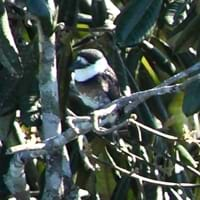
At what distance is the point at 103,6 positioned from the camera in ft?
7.62

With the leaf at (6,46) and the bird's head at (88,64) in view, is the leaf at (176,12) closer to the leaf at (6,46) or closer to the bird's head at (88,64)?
the bird's head at (88,64)

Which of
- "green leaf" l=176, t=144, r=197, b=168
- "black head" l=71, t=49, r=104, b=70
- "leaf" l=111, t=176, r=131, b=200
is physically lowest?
"leaf" l=111, t=176, r=131, b=200

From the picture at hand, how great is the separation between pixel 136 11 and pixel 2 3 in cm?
30

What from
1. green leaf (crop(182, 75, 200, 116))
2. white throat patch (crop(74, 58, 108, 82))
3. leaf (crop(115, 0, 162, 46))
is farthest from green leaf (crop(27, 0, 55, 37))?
white throat patch (crop(74, 58, 108, 82))

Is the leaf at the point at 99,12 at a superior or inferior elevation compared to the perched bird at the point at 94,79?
superior

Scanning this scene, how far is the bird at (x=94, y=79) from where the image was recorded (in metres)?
2.39

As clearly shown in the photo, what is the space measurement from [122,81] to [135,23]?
0.28 meters

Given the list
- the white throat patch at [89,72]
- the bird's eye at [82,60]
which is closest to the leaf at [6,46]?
the bird's eye at [82,60]

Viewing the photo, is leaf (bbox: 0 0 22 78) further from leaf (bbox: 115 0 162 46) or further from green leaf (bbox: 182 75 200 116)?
green leaf (bbox: 182 75 200 116)

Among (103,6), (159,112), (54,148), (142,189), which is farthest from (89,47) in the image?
(54,148)

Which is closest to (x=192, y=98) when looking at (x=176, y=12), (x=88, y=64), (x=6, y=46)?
(x=6, y=46)

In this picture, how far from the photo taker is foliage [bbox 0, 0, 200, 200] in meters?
1.97

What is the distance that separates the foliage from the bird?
0.03 meters

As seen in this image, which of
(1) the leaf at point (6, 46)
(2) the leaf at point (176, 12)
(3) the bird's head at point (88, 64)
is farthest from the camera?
(3) the bird's head at point (88, 64)
